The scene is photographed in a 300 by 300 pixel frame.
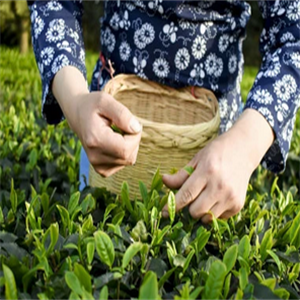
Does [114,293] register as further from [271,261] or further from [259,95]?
[259,95]

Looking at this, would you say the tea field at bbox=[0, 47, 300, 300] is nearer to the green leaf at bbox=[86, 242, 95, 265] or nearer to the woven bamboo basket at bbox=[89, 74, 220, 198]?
the green leaf at bbox=[86, 242, 95, 265]

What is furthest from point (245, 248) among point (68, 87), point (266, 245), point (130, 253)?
point (68, 87)

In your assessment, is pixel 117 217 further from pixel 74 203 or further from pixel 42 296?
pixel 42 296

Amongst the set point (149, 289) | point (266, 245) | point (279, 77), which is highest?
point (279, 77)

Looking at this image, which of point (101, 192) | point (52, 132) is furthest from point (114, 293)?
point (52, 132)

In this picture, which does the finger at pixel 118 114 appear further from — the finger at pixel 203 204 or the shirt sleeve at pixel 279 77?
the shirt sleeve at pixel 279 77

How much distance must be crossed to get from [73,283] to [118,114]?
20.3 inches

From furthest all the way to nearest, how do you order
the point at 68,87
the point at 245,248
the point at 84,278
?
the point at 68,87 < the point at 245,248 < the point at 84,278

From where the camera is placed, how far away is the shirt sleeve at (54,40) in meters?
1.81

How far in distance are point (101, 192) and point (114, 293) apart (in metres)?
0.64

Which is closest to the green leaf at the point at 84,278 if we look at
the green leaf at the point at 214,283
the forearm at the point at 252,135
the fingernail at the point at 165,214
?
the green leaf at the point at 214,283

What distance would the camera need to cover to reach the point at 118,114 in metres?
1.44

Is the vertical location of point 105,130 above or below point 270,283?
above

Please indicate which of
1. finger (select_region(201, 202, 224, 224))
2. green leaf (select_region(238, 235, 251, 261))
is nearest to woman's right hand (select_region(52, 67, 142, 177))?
finger (select_region(201, 202, 224, 224))
